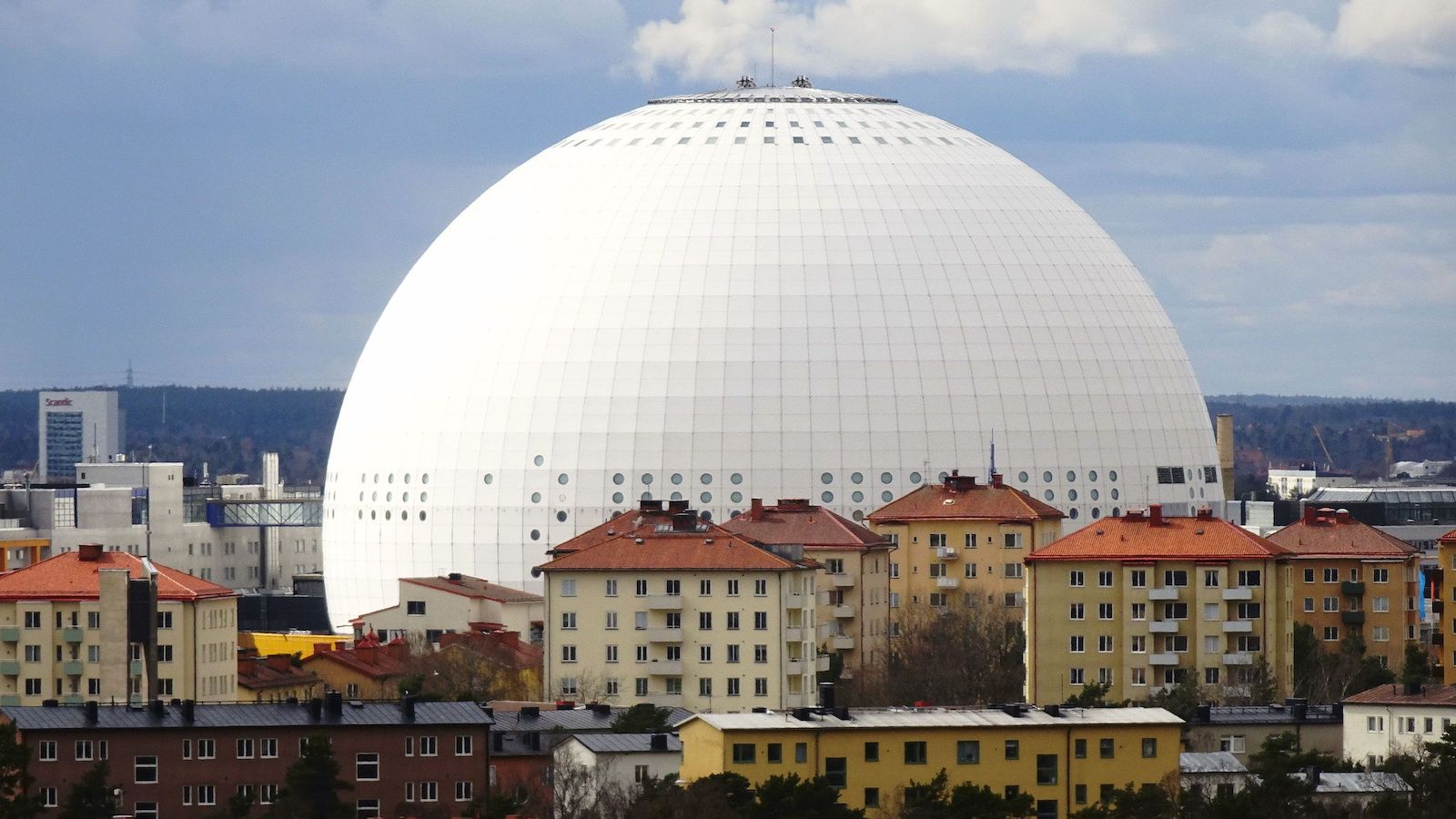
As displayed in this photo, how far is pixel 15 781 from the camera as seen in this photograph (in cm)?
5316

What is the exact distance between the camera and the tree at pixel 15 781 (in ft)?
172

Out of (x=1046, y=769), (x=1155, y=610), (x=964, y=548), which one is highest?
(x=964, y=548)

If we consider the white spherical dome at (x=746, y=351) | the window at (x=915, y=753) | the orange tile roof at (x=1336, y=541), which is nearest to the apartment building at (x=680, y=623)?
the orange tile roof at (x=1336, y=541)

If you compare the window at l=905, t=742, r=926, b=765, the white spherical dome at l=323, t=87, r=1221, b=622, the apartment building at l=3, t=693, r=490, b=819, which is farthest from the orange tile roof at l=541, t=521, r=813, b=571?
the white spherical dome at l=323, t=87, r=1221, b=622

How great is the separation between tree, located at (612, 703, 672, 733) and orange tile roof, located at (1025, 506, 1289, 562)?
610 inches

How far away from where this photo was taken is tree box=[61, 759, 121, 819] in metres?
53.3

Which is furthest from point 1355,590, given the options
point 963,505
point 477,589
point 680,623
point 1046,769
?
point 1046,769

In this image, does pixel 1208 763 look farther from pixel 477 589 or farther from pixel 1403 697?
pixel 477 589

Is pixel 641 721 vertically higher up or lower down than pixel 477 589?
lower down

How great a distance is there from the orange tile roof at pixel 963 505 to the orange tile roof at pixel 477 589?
25.6 feet

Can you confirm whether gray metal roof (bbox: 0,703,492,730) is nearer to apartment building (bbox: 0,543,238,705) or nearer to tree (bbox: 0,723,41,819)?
tree (bbox: 0,723,41,819)

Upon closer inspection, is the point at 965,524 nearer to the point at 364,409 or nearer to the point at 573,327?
the point at 573,327

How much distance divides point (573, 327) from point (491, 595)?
12138 mm

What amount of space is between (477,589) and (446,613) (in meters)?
2.12
